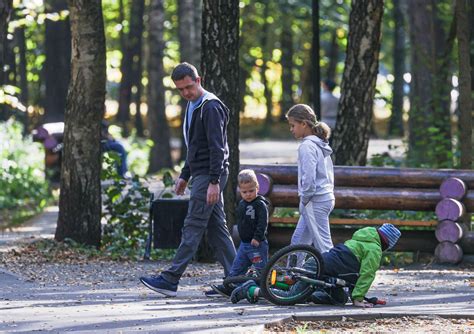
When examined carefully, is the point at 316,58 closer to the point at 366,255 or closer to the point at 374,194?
the point at 374,194

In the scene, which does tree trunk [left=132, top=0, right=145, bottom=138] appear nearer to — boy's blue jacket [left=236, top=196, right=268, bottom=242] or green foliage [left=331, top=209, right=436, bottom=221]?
green foliage [left=331, top=209, right=436, bottom=221]

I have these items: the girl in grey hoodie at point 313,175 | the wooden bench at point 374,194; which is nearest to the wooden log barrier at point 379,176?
the wooden bench at point 374,194

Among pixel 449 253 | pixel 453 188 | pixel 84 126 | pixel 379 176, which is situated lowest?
pixel 449 253

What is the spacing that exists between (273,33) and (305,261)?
142ft

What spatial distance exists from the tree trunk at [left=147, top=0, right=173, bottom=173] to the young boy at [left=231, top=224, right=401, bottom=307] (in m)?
19.9

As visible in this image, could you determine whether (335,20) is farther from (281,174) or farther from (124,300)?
(124,300)

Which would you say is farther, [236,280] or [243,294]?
[236,280]

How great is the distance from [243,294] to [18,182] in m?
13.8

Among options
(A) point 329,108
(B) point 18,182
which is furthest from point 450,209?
(B) point 18,182

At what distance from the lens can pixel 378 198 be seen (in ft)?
47.5

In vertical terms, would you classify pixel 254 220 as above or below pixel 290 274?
above

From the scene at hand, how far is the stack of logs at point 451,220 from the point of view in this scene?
1423 centimetres

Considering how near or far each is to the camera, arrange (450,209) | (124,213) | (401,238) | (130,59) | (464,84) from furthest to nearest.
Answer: (130,59)
(464,84)
(124,213)
(401,238)
(450,209)

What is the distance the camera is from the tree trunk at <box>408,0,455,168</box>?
65.3 feet
